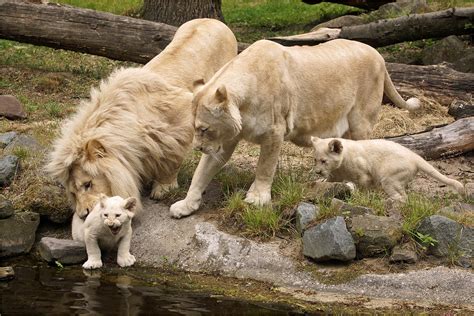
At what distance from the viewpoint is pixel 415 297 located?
688 cm

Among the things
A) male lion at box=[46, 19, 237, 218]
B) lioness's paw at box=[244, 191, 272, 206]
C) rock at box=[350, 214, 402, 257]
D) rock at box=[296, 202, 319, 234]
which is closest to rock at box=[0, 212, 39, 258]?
male lion at box=[46, 19, 237, 218]

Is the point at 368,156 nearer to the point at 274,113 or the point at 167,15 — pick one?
the point at 274,113

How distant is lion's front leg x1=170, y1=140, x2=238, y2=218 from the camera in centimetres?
820

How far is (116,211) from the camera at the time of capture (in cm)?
760

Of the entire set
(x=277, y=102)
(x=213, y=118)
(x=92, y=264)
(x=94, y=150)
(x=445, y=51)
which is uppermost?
(x=213, y=118)

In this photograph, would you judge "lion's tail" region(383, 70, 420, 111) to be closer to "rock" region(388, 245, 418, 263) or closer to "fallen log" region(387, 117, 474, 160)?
"fallen log" region(387, 117, 474, 160)

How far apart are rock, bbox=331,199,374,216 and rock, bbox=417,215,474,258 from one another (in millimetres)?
511

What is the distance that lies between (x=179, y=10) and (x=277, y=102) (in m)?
6.71

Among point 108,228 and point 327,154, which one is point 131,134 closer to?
point 108,228

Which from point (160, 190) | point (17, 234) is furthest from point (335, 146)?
point (17, 234)

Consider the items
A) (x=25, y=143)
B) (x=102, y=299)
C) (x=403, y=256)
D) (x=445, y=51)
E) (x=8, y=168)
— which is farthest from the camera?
(x=445, y=51)

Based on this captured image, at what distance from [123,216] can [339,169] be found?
6.76 feet

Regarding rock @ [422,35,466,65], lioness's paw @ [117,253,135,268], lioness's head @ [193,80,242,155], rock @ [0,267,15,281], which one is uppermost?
lioness's head @ [193,80,242,155]

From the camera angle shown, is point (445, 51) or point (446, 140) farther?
point (445, 51)
